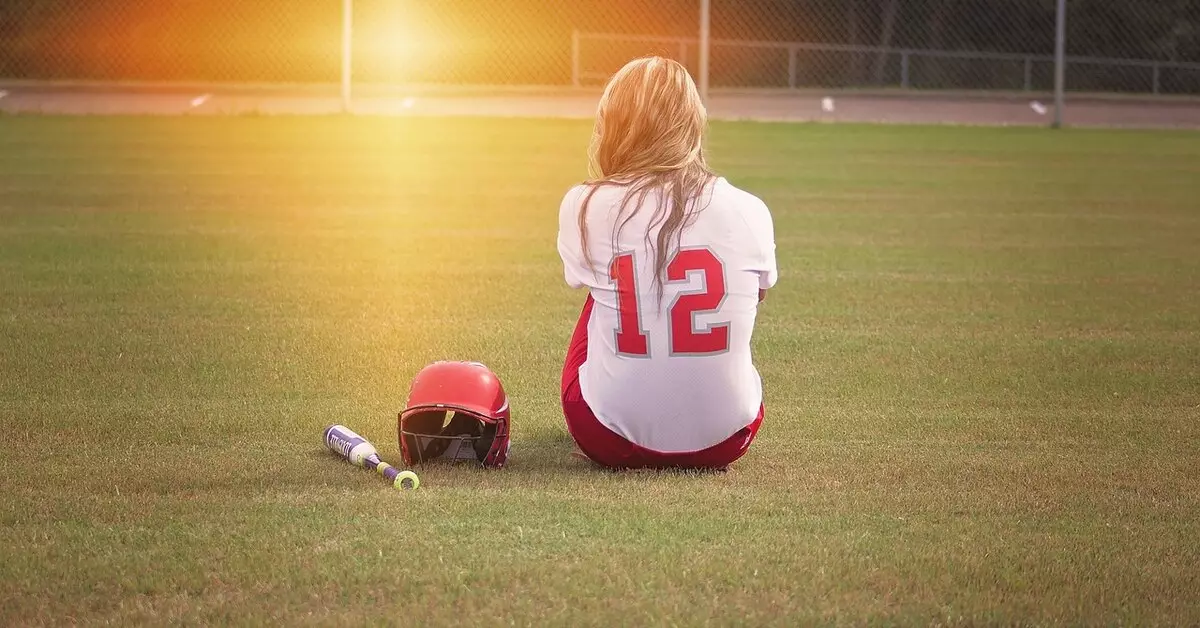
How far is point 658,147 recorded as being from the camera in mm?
4551

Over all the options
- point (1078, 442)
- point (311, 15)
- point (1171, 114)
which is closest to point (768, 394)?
point (1078, 442)

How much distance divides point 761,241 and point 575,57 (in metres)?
20.2

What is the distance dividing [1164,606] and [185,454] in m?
3.00

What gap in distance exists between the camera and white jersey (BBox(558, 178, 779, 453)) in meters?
4.52

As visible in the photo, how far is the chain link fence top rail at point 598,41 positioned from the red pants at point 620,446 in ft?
66.1

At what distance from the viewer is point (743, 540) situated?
402cm

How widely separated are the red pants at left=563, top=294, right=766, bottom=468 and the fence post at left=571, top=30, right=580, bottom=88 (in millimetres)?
19929

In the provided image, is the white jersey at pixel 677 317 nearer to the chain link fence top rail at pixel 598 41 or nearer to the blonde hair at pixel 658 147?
the blonde hair at pixel 658 147

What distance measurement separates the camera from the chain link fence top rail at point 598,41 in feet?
81.3

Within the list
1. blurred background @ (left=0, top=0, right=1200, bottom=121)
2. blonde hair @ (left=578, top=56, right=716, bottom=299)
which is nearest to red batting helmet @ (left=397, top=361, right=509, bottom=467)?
blonde hair @ (left=578, top=56, right=716, bottom=299)

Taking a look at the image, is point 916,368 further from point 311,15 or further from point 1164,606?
point 311,15

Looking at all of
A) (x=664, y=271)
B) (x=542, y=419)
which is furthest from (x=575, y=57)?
(x=664, y=271)

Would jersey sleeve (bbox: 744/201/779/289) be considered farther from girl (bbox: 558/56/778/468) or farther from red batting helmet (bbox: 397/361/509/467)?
red batting helmet (bbox: 397/361/509/467)

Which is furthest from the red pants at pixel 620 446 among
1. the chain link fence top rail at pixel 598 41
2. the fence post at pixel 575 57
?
the chain link fence top rail at pixel 598 41
